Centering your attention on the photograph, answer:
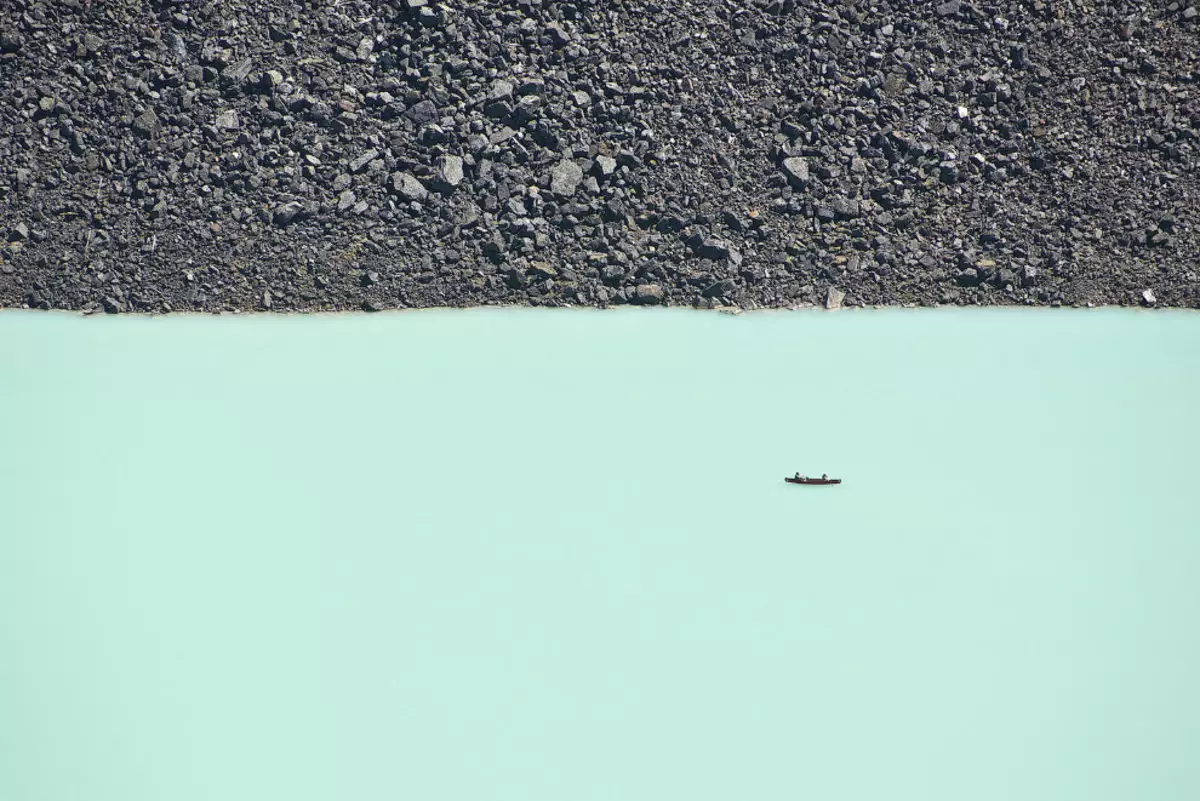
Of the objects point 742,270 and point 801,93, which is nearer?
point 742,270

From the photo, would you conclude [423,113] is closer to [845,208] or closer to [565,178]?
[565,178]

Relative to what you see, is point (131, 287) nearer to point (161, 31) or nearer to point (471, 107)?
point (161, 31)

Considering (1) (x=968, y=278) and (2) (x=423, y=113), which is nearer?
(1) (x=968, y=278)

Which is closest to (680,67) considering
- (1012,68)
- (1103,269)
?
(1012,68)

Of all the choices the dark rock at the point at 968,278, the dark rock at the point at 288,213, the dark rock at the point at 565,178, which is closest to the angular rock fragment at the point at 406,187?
the dark rock at the point at 288,213

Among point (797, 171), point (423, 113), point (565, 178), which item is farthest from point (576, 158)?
point (797, 171)

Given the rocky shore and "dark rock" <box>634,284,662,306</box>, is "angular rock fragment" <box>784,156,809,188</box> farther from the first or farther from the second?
"dark rock" <box>634,284,662,306</box>

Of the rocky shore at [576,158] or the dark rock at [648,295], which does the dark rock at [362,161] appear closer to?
the rocky shore at [576,158]

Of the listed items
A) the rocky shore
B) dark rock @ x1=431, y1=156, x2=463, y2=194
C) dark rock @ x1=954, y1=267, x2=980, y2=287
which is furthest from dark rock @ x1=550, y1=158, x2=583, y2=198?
dark rock @ x1=954, y1=267, x2=980, y2=287
